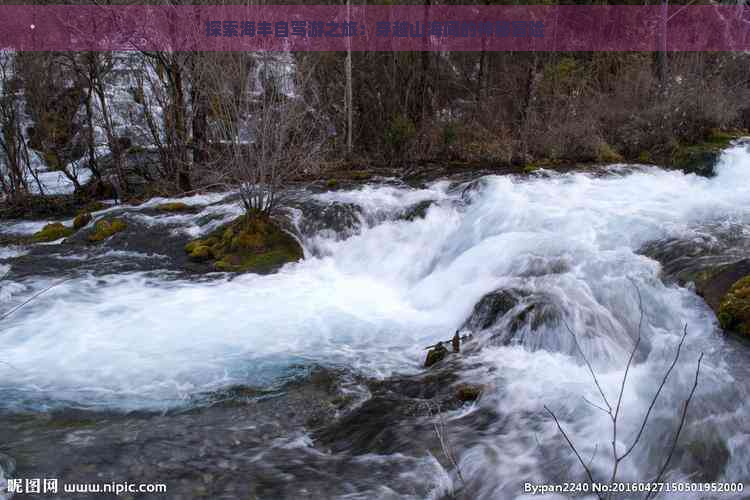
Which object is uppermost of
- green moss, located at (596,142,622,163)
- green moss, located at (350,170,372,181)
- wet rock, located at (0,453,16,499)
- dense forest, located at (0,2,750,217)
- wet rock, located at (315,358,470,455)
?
dense forest, located at (0,2,750,217)

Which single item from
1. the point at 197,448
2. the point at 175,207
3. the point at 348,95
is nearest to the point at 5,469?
the point at 197,448

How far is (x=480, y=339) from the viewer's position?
5832 mm

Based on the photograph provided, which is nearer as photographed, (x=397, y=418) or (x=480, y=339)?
(x=397, y=418)

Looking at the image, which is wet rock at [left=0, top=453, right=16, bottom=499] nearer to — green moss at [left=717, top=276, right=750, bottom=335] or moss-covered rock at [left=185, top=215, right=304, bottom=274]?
moss-covered rock at [left=185, top=215, right=304, bottom=274]

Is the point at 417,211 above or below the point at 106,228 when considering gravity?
above

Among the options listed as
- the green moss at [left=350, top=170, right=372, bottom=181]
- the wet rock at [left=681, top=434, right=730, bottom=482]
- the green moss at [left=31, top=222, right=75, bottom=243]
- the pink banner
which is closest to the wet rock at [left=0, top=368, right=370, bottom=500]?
the wet rock at [left=681, top=434, right=730, bottom=482]

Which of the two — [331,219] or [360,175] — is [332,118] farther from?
[331,219]

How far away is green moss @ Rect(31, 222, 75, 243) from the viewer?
9906 mm

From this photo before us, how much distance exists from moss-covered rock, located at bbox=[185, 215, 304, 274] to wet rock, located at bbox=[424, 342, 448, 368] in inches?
140

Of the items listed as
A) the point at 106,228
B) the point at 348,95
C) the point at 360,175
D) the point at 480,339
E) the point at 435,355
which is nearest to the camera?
the point at 435,355

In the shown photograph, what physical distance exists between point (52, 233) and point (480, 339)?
8.39 meters

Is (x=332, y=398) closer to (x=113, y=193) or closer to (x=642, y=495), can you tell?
(x=642, y=495)

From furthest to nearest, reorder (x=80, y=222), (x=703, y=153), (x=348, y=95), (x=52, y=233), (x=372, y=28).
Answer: (x=372, y=28)
(x=348, y=95)
(x=703, y=153)
(x=80, y=222)
(x=52, y=233)

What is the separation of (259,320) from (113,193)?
850 centimetres
